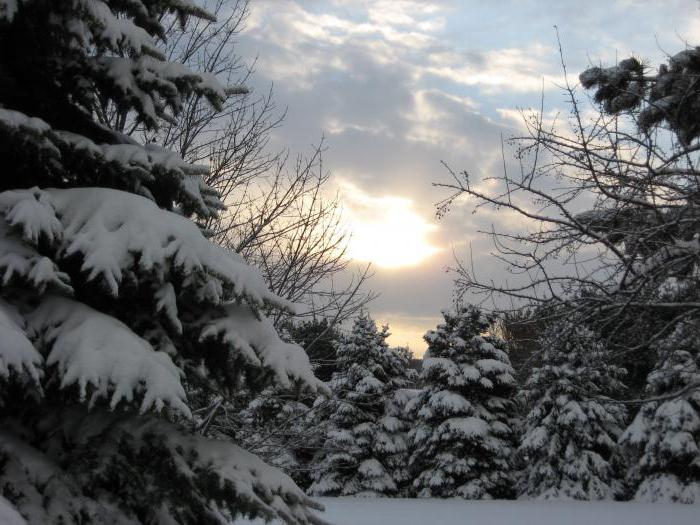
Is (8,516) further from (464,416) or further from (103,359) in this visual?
(464,416)

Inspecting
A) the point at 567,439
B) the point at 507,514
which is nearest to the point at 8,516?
the point at 507,514

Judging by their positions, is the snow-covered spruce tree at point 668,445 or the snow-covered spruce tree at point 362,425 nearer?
the snow-covered spruce tree at point 668,445

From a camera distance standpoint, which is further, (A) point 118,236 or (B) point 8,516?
(A) point 118,236

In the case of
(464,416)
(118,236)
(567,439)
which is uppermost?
(464,416)

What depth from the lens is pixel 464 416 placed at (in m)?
24.4

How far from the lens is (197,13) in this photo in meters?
4.82

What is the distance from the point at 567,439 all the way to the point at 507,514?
10883 mm

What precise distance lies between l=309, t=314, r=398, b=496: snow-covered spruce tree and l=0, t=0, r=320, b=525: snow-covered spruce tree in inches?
832

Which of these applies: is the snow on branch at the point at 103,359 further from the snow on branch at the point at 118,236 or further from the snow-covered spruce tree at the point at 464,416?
the snow-covered spruce tree at the point at 464,416

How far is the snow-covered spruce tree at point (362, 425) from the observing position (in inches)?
992

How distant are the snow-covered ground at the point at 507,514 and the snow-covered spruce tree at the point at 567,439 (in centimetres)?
696

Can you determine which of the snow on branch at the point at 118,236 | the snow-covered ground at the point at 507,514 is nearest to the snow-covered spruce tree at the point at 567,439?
the snow-covered ground at the point at 507,514

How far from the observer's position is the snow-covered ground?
1354cm

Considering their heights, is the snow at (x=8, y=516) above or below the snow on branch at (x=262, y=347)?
below
